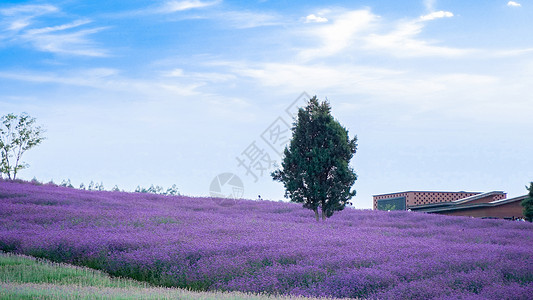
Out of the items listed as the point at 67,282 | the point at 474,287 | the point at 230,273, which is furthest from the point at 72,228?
the point at 474,287

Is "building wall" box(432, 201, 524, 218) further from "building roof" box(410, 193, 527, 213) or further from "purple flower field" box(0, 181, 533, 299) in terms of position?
"purple flower field" box(0, 181, 533, 299)

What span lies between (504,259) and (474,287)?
2662 millimetres

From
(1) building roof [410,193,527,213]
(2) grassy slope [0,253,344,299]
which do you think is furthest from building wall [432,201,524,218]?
(2) grassy slope [0,253,344,299]

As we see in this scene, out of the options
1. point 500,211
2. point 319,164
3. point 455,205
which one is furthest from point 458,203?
point 319,164

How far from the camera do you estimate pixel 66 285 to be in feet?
30.9

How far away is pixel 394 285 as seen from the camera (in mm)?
9367

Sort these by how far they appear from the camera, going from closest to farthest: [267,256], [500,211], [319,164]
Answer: [267,256]
[319,164]
[500,211]

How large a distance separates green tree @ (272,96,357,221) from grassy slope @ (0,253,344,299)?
11.3 metres

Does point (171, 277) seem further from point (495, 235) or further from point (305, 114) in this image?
point (495, 235)

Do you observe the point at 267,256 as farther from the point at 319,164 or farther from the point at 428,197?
the point at 428,197

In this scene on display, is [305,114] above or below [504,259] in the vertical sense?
above

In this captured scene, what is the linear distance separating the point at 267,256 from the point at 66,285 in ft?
13.7

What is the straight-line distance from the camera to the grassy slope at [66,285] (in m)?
7.67

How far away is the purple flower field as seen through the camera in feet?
30.5
